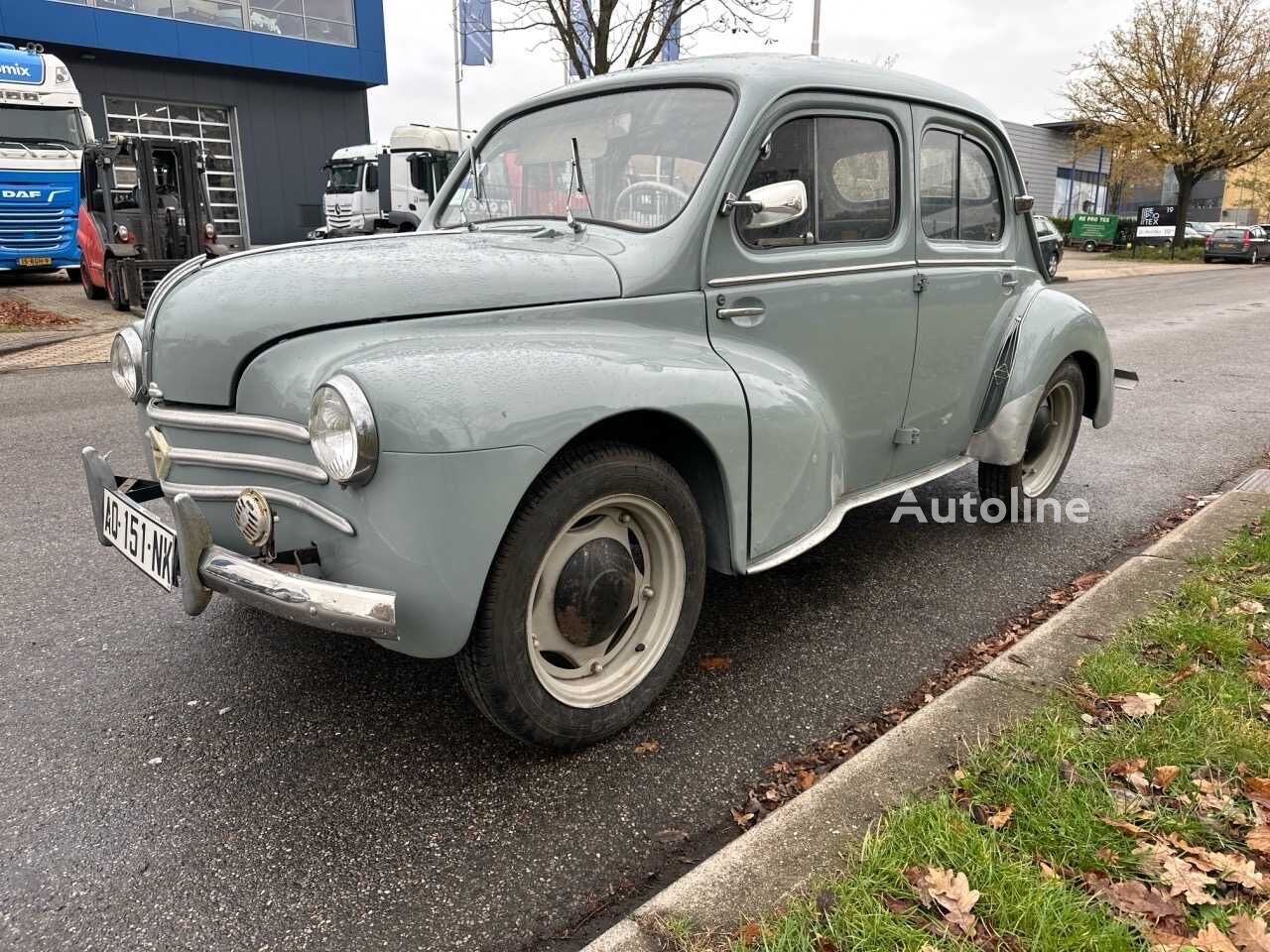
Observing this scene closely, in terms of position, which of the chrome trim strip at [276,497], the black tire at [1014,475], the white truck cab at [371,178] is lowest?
the black tire at [1014,475]

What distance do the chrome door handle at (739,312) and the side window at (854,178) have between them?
47 cm

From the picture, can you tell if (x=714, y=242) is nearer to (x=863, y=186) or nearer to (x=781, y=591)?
(x=863, y=186)

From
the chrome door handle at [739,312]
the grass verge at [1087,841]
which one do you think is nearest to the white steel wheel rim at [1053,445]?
the grass verge at [1087,841]

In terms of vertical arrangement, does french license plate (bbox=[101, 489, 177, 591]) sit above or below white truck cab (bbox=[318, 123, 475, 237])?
below

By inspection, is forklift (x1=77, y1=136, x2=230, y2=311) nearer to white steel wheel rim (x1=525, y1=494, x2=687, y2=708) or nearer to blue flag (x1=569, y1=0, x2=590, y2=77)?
blue flag (x1=569, y1=0, x2=590, y2=77)

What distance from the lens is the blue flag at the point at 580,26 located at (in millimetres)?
14641

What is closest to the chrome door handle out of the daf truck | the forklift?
the forklift

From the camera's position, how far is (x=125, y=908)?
196 centimetres

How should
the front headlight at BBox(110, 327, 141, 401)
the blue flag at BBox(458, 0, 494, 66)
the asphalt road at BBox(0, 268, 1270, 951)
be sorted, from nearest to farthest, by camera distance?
the asphalt road at BBox(0, 268, 1270, 951) < the front headlight at BBox(110, 327, 141, 401) < the blue flag at BBox(458, 0, 494, 66)

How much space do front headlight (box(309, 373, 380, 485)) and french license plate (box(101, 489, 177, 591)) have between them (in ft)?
1.85

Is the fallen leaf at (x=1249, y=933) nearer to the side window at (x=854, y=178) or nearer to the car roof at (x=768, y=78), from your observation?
the side window at (x=854, y=178)

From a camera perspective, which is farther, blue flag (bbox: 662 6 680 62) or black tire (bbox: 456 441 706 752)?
blue flag (bbox: 662 6 680 62)

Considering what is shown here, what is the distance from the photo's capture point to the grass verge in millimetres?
1771

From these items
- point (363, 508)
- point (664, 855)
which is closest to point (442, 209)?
point (363, 508)
